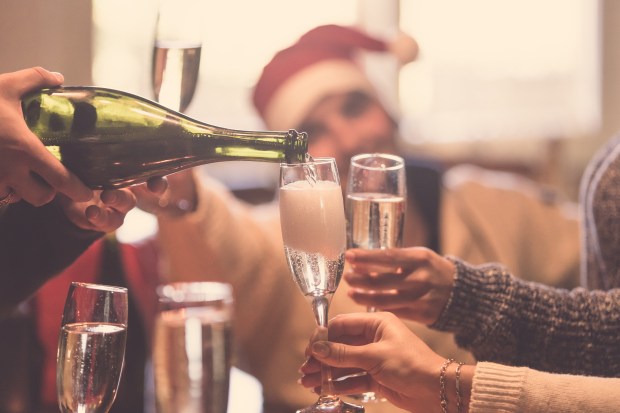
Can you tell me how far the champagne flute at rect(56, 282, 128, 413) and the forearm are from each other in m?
0.13

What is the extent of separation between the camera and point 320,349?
867mm

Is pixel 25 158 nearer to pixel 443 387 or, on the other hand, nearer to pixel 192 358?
pixel 192 358

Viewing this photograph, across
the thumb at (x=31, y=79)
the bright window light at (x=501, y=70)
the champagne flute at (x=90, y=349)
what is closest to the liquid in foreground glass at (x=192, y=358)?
the champagne flute at (x=90, y=349)

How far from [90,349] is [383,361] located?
0.31 metres

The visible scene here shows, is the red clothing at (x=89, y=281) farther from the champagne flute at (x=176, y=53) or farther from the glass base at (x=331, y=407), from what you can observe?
the glass base at (x=331, y=407)

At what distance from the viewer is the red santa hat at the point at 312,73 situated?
2.17 m

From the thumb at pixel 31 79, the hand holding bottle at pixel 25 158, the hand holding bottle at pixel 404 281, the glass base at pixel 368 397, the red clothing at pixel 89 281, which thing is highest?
the thumb at pixel 31 79

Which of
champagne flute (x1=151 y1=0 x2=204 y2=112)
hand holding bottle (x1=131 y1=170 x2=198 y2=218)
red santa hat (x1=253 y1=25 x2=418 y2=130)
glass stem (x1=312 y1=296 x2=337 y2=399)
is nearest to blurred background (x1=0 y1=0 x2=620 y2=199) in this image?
red santa hat (x1=253 y1=25 x2=418 y2=130)

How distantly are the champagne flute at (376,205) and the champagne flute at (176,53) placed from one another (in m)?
0.26

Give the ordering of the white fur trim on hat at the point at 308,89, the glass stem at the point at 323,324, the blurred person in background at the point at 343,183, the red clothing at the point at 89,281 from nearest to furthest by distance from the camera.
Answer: the glass stem at the point at 323,324
the red clothing at the point at 89,281
the blurred person in background at the point at 343,183
the white fur trim on hat at the point at 308,89

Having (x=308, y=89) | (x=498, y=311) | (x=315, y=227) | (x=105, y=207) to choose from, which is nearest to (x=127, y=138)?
(x=105, y=207)

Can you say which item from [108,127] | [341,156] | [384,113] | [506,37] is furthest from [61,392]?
[506,37]

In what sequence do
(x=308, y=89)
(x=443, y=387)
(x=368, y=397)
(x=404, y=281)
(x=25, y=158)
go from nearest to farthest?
(x=25, y=158) → (x=443, y=387) → (x=368, y=397) → (x=404, y=281) → (x=308, y=89)

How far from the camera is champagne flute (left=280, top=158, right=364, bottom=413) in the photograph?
87 centimetres
